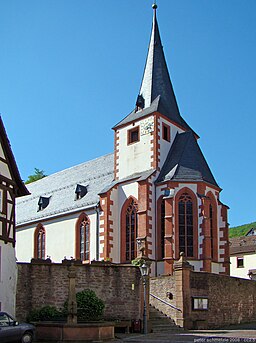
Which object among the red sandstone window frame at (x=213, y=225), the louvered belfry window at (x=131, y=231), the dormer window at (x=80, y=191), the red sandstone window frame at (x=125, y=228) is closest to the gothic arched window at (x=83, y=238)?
the dormer window at (x=80, y=191)

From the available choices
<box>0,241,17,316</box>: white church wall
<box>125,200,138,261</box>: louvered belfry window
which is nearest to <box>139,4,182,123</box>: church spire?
<box>125,200,138,261</box>: louvered belfry window

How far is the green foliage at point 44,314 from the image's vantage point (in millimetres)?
23297

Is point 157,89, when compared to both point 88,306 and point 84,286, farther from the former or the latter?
point 88,306

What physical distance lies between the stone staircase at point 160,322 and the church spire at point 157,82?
54.0ft

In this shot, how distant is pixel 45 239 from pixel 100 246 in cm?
851

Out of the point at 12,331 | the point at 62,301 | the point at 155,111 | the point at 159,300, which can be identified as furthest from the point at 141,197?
the point at 12,331

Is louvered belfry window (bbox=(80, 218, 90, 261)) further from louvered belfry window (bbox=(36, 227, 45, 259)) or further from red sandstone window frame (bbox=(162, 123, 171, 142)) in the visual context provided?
red sandstone window frame (bbox=(162, 123, 171, 142))

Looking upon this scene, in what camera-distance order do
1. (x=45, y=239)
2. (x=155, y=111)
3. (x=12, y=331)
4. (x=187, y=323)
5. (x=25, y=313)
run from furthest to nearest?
(x=45, y=239) → (x=155, y=111) → (x=187, y=323) → (x=25, y=313) → (x=12, y=331)

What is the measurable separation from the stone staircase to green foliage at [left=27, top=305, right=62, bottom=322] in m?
4.70

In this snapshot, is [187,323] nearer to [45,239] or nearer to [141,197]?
[141,197]

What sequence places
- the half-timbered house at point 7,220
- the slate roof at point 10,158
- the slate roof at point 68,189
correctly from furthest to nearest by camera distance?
the slate roof at point 68,189 < the slate roof at point 10,158 < the half-timbered house at point 7,220

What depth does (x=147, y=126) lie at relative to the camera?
3903 centimetres

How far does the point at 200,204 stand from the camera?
35.5m

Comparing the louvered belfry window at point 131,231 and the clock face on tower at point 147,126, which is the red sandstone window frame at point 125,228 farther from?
the clock face on tower at point 147,126
